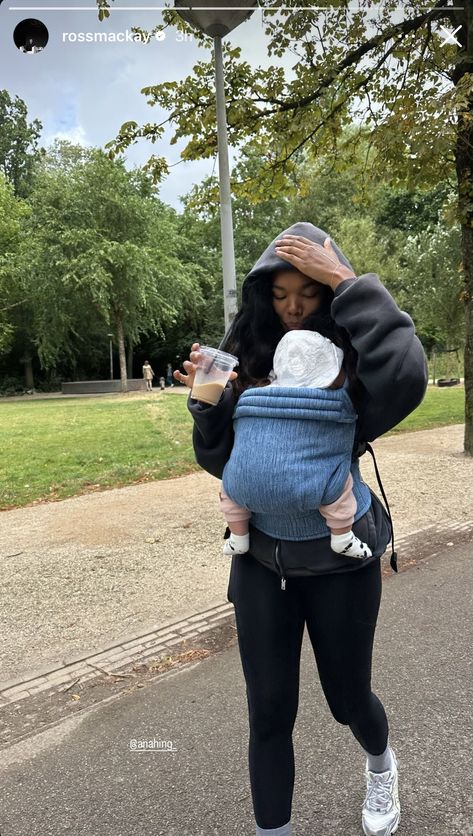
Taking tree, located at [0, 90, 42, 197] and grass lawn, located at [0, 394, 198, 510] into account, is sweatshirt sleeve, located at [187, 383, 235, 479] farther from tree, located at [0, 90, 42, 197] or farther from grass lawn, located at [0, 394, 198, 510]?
tree, located at [0, 90, 42, 197]

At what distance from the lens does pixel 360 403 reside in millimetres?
1854

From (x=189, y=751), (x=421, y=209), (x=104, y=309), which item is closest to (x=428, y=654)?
(x=189, y=751)

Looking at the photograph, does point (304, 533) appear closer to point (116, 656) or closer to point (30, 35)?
point (116, 656)

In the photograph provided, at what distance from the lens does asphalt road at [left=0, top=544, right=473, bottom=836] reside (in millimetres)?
2314

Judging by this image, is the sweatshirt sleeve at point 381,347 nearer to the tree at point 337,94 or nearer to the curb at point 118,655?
the curb at point 118,655

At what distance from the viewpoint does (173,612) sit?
166 inches

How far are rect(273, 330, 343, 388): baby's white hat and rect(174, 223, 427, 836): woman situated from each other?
0.19 feet

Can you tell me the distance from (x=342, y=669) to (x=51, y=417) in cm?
1698

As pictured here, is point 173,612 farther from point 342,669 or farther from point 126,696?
point 342,669

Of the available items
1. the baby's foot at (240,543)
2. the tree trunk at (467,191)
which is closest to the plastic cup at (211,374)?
the baby's foot at (240,543)

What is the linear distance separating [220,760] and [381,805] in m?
0.73

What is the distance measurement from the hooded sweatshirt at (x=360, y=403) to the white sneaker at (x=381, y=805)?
0.94 metres

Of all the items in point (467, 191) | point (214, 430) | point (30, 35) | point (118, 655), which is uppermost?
point (467, 191)

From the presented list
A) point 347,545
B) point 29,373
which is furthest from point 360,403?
point 29,373
